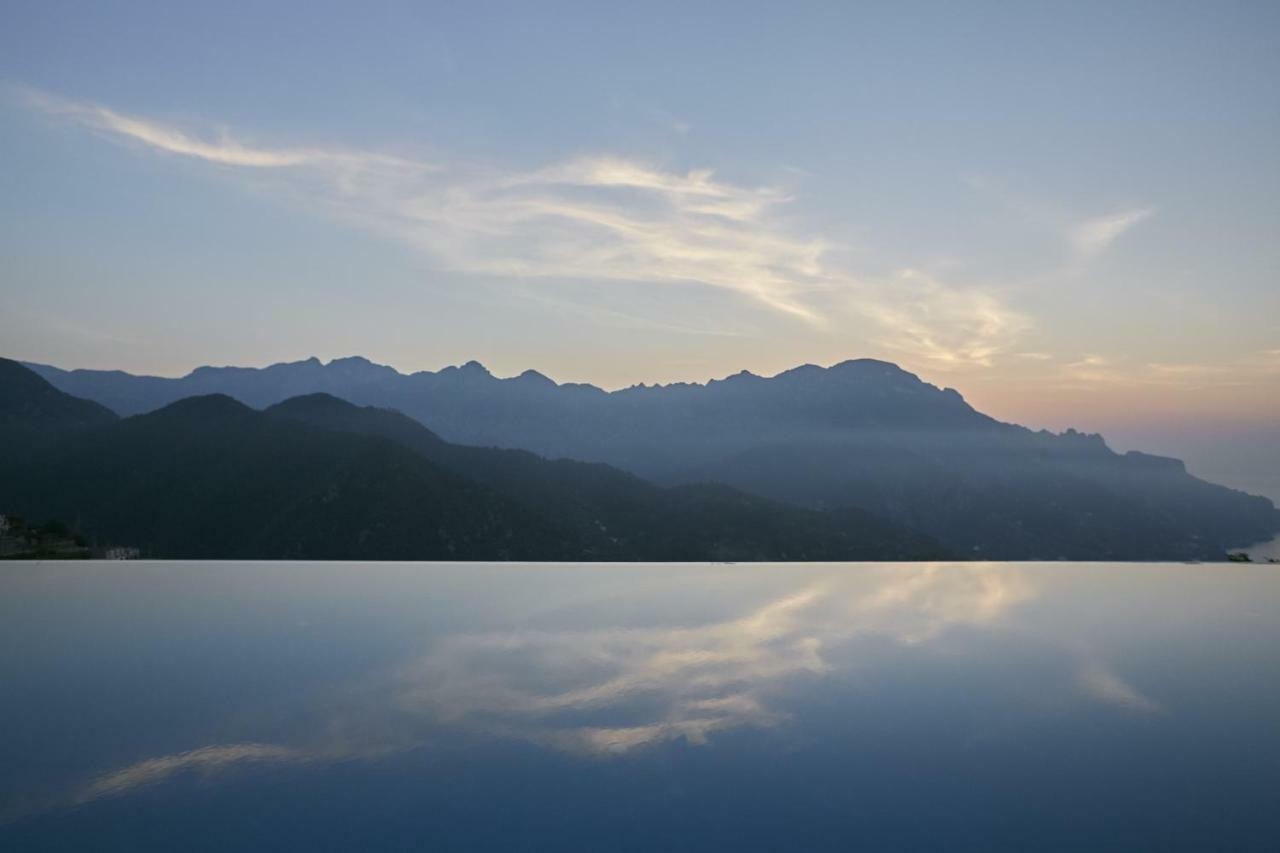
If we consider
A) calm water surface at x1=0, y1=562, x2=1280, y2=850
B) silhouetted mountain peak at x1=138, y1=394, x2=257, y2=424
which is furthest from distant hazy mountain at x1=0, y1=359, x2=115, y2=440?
calm water surface at x1=0, y1=562, x2=1280, y2=850

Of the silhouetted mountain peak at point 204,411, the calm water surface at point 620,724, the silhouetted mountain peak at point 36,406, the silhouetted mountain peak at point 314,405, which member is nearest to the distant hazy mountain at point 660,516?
the silhouetted mountain peak at point 314,405

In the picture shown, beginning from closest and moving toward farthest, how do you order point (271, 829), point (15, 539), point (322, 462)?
point (271, 829) < point (15, 539) < point (322, 462)

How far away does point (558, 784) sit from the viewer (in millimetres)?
5980

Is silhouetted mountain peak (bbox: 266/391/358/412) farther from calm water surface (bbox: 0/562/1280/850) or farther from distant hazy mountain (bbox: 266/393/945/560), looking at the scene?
calm water surface (bbox: 0/562/1280/850)

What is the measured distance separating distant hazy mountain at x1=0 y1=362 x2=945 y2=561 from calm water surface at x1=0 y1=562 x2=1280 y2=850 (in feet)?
230

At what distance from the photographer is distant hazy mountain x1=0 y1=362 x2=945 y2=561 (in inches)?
3145

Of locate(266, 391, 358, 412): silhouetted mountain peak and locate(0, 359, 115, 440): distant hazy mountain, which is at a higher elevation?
locate(266, 391, 358, 412): silhouetted mountain peak

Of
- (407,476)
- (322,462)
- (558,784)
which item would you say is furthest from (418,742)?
(322,462)

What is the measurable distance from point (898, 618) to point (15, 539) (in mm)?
24005

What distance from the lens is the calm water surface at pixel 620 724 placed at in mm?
5422

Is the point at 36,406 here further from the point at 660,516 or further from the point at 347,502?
the point at 660,516

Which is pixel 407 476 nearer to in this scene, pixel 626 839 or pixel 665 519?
pixel 665 519

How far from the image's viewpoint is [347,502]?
3317 inches

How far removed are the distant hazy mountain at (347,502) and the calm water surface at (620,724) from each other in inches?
2759
